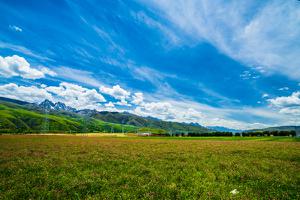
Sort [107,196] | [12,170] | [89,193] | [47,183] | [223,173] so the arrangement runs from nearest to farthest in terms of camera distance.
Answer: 1. [107,196]
2. [89,193]
3. [47,183]
4. [223,173]
5. [12,170]

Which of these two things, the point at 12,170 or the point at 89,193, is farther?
the point at 12,170

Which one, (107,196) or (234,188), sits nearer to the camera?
(107,196)

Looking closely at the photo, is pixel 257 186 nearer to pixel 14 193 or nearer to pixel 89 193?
pixel 89 193

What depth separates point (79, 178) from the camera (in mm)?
14016

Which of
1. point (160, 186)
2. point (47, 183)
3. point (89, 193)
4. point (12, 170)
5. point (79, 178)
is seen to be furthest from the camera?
point (12, 170)

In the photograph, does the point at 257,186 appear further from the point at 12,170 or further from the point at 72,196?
the point at 12,170

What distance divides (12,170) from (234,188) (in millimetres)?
18021

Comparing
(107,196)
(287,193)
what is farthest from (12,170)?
(287,193)

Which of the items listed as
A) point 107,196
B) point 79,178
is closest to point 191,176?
point 107,196

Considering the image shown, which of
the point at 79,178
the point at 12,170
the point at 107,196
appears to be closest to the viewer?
the point at 107,196

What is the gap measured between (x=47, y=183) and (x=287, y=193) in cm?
1463

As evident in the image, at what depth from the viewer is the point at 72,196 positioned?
10414 mm

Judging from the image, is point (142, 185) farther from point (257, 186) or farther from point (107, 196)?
point (257, 186)

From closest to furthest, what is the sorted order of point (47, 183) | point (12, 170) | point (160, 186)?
point (160, 186), point (47, 183), point (12, 170)
